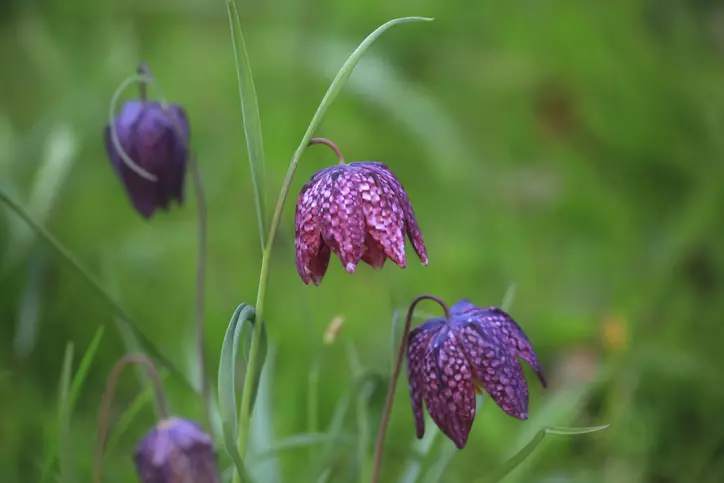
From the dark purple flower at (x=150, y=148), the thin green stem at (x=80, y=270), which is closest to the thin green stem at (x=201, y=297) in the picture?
the dark purple flower at (x=150, y=148)

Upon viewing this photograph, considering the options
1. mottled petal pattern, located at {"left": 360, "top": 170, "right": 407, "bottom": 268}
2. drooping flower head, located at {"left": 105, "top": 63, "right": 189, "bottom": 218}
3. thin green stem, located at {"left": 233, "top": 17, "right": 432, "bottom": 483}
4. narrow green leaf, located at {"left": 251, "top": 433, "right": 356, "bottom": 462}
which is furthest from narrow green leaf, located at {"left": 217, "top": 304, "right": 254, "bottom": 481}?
drooping flower head, located at {"left": 105, "top": 63, "right": 189, "bottom": 218}

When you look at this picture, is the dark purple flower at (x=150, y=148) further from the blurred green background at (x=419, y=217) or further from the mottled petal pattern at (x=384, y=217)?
the mottled petal pattern at (x=384, y=217)

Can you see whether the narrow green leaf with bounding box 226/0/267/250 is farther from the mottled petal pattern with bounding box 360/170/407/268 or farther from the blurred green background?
the blurred green background

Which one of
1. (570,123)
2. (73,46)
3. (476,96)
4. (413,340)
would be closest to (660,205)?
(570,123)

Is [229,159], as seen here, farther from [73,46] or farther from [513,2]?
[513,2]

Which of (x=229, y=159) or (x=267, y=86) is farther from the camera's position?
(x=267, y=86)

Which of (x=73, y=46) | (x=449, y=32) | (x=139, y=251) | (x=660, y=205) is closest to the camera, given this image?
(x=139, y=251)

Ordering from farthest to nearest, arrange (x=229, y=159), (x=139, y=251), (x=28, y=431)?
(x=229, y=159) → (x=139, y=251) → (x=28, y=431)
